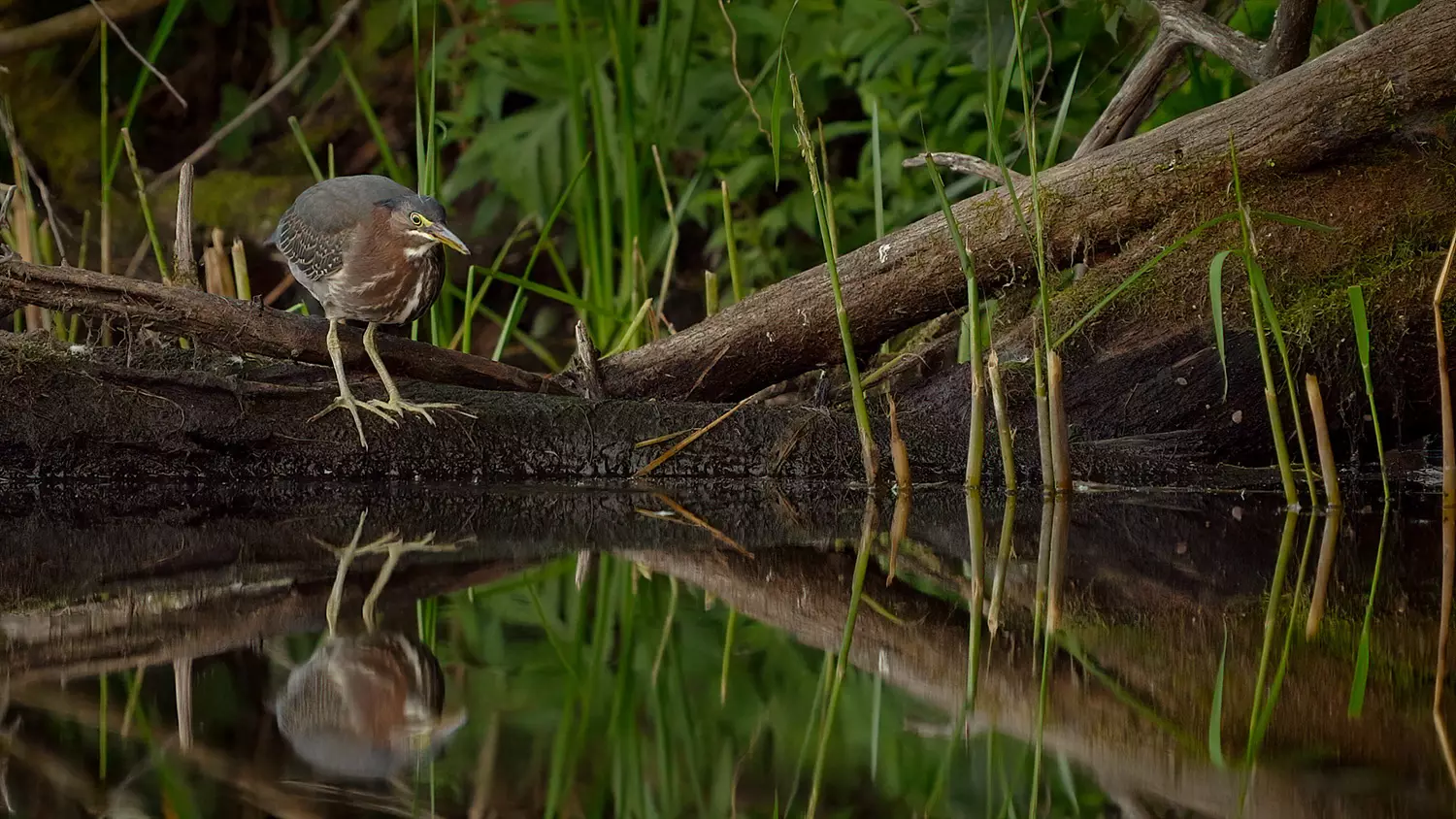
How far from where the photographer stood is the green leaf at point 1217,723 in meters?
1.76

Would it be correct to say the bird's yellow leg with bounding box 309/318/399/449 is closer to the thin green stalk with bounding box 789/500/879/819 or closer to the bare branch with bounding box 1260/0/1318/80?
the thin green stalk with bounding box 789/500/879/819

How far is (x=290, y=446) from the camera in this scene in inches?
166

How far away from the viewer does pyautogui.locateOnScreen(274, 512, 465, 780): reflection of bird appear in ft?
5.94

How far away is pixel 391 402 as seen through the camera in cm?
423

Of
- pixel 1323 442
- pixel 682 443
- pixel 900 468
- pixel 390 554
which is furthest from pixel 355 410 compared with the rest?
pixel 1323 442

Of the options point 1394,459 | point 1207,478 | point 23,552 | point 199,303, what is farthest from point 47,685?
point 1394,459

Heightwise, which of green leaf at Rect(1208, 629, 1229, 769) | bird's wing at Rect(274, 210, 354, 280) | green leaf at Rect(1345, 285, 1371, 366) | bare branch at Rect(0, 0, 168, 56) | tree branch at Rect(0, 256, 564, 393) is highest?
bare branch at Rect(0, 0, 168, 56)

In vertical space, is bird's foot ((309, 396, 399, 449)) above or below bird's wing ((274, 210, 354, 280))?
below

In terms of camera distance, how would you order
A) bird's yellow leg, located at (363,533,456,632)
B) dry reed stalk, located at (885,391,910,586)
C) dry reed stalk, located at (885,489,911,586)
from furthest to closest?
dry reed stalk, located at (885,391,910,586) → dry reed stalk, located at (885,489,911,586) → bird's yellow leg, located at (363,533,456,632)

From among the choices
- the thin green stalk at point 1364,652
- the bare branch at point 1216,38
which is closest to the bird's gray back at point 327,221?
the bare branch at point 1216,38

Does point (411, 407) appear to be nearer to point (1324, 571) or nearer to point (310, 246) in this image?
point (310, 246)

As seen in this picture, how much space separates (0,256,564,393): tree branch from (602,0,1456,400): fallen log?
55 cm

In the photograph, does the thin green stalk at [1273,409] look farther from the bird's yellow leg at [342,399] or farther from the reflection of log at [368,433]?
the bird's yellow leg at [342,399]

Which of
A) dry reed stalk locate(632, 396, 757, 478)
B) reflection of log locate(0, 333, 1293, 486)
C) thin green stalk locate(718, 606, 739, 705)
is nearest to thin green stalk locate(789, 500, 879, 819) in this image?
thin green stalk locate(718, 606, 739, 705)
